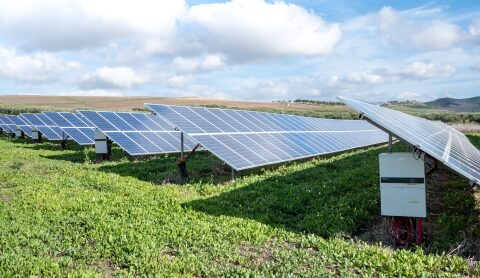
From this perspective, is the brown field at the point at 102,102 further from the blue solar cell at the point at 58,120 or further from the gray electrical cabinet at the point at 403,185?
the gray electrical cabinet at the point at 403,185

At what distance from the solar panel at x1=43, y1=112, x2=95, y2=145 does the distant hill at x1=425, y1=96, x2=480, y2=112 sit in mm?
90440

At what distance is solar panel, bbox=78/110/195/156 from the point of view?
18828 millimetres

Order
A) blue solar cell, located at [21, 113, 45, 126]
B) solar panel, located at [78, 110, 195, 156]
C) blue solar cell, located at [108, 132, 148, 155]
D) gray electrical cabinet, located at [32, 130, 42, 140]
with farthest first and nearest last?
blue solar cell, located at [21, 113, 45, 126] → gray electrical cabinet, located at [32, 130, 42, 140] → solar panel, located at [78, 110, 195, 156] → blue solar cell, located at [108, 132, 148, 155]

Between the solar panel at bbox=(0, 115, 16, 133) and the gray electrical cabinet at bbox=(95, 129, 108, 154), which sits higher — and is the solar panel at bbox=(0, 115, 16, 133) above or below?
above

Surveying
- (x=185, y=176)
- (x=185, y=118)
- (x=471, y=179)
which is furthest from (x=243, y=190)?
(x=471, y=179)

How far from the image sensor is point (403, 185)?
297 inches

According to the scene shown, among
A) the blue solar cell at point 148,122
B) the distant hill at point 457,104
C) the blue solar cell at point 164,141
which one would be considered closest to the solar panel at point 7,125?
the blue solar cell at point 148,122

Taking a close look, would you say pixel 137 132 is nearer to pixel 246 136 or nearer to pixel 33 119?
pixel 246 136

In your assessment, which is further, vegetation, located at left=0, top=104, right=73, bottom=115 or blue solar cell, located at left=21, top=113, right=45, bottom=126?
vegetation, located at left=0, top=104, right=73, bottom=115

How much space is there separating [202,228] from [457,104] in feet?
377

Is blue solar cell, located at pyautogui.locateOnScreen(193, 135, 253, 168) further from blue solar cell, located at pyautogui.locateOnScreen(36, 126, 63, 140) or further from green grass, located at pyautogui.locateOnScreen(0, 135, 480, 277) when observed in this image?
blue solar cell, located at pyautogui.locateOnScreen(36, 126, 63, 140)

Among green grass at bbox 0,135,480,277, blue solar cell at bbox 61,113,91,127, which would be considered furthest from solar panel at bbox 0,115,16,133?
green grass at bbox 0,135,480,277

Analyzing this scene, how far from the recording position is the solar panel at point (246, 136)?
545 inches

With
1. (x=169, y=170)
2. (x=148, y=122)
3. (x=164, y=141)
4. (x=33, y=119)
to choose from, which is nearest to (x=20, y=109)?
(x=33, y=119)
